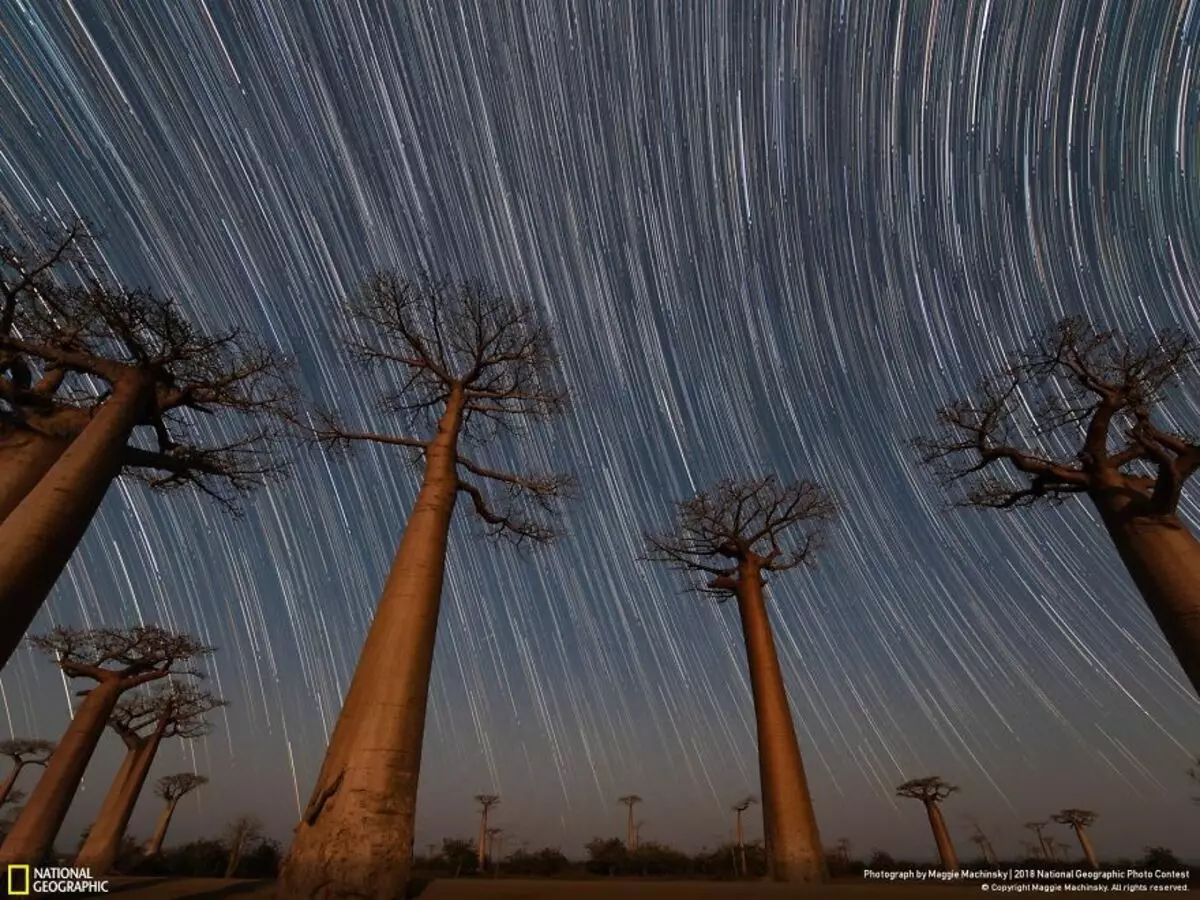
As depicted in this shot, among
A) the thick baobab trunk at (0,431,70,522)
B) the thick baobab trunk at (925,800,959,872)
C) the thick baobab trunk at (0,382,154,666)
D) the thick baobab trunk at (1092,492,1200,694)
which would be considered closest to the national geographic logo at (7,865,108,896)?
the thick baobab trunk at (0,382,154,666)

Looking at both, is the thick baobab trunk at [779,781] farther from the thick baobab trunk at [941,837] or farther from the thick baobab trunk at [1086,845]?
the thick baobab trunk at [1086,845]

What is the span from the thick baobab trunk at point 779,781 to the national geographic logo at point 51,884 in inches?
366

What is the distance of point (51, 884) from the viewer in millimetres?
8875

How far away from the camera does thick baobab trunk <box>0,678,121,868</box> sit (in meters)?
14.0

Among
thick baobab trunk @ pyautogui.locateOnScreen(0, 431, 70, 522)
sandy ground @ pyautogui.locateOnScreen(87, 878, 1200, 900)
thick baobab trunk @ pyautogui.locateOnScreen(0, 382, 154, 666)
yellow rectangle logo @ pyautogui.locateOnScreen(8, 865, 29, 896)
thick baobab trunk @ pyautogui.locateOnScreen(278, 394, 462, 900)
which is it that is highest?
thick baobab trunk @ pyautogui.locateOnScreen(0, 431, 70, 522)

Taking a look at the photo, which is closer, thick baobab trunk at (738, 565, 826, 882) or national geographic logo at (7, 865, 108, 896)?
national geographic logo at (7, 865, 108, 896)

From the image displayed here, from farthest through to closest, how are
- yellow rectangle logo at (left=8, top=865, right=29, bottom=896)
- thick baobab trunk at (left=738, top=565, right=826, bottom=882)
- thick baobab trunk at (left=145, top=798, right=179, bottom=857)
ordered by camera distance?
thick baobab trunk at (left=145, top=798, right=179, bottom=857) → thick baobab trunk at (left=738, top=565, right=826, bottom=882) → yellow rectangle logo at (left=8, top=865, right=29, bottom=896)

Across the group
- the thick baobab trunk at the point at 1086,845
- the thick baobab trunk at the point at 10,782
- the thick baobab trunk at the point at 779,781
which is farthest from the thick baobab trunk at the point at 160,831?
the thick baobab trunk at the point at 1086,845

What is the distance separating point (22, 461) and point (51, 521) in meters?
2.61

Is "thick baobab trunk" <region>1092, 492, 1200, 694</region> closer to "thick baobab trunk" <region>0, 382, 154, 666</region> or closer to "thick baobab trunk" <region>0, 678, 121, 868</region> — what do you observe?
"thick baobab trunk" <region>0, 382, 154, 666</region>

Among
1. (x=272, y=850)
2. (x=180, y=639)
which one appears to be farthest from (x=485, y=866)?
(x=180, y=639)

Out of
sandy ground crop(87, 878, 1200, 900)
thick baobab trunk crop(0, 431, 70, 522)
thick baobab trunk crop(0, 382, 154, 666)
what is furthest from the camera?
thick baobab trunk crop(0, 431, 70, 522)

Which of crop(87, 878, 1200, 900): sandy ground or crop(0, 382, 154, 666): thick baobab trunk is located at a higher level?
crop(0, 382, 154, 666): thick baobab trunk

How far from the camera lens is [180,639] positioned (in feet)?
61.5
